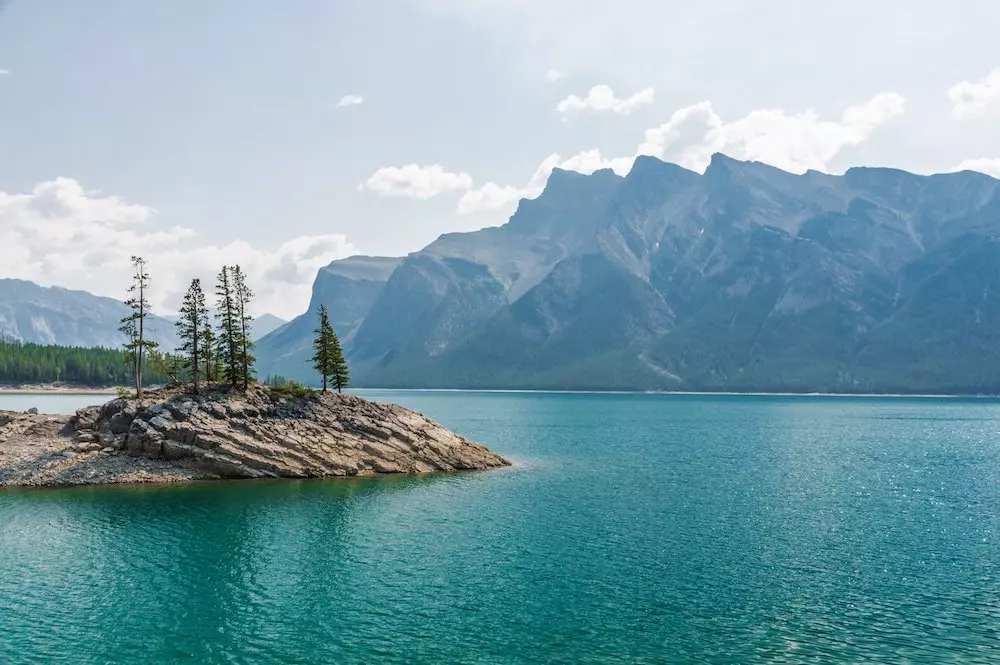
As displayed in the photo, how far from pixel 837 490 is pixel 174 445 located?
85.2m

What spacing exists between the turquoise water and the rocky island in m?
5.55

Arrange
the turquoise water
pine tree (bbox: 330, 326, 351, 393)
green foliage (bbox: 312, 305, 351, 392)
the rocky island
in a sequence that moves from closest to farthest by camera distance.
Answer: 1. the turquoise water
2. the rocky island
3. green foliage (bbox: 312, 305, 351, 392)
4. pine tree (bbox: 330, 326, 351, 393)

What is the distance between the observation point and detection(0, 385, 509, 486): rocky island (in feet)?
281

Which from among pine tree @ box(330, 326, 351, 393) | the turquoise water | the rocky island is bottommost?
the turquoise water

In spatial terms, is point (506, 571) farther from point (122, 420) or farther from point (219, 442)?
point (122, 420)

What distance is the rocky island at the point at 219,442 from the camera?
8562 cm

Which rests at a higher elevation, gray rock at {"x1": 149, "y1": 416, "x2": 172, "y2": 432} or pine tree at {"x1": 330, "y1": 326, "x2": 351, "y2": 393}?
pine tree at {"x1": 330, "y1": 326, "x2": 351, "y2": 393}

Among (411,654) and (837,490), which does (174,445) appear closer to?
(411,654)

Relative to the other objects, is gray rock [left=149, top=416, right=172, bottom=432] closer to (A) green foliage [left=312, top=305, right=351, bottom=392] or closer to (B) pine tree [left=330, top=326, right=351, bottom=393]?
(A) green foliage [left=312, top=305, right=351, bottom=392]

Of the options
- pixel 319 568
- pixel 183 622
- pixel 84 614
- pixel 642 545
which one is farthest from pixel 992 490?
pixel 84 614

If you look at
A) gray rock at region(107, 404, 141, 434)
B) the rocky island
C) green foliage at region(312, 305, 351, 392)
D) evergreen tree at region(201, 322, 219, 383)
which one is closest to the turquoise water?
the rocky island

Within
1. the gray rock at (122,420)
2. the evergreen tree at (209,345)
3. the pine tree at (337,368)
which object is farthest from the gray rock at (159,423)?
the pine tree at (337,368)

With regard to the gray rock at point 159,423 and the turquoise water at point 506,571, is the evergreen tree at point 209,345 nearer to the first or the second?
the gray rock at point 159,423

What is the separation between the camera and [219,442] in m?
89.3
